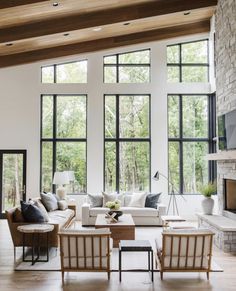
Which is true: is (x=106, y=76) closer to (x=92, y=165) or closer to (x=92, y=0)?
(x=92, y=165)

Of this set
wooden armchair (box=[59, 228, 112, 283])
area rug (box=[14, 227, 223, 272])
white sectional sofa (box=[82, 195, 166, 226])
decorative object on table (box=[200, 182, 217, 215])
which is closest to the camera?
wooden armchair (box=[59, 228, 112, 283])

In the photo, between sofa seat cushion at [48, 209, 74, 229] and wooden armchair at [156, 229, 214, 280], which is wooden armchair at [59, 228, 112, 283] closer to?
wooden armchair at [156, 229, 214, 280]

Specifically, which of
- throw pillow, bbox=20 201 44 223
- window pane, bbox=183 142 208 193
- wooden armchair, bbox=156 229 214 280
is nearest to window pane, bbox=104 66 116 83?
window pane, bbox=183 142 208 193

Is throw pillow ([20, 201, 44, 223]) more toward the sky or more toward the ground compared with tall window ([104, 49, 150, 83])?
more toward the ground

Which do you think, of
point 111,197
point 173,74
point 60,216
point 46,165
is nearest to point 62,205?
point 60,216

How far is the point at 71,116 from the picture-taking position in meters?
10.6

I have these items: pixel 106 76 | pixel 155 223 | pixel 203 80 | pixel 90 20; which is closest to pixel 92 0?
pixel 90 20

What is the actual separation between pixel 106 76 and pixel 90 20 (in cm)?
271

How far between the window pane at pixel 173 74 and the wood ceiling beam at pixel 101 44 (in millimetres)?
950

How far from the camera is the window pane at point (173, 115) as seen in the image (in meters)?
10.6

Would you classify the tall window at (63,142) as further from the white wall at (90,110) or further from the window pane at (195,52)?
the window pane at (195,52)

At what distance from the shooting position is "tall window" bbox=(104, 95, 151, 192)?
10.5 metres

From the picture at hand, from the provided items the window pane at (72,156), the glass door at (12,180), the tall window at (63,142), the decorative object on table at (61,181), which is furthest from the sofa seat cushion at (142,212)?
the glass door at (12,180)

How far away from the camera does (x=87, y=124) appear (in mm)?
10492
